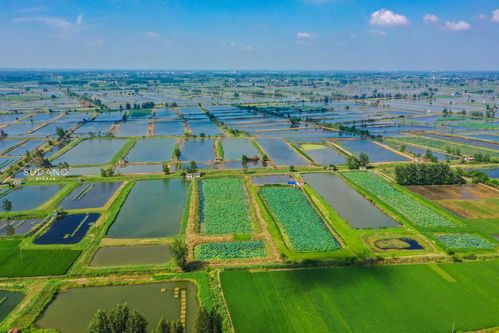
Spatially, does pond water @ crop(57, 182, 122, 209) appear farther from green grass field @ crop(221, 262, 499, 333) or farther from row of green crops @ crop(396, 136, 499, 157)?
row of green crops @ crop(396, 136, 499, 157)

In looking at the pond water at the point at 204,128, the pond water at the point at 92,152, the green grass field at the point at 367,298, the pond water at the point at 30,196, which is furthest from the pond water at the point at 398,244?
the pond water at the point at 204,128

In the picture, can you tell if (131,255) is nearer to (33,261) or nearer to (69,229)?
(33,261)

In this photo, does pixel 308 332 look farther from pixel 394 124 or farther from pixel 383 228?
pixel 394 124

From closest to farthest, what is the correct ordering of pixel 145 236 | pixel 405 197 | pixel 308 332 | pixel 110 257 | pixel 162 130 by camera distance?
pixel 308 332
pixel 110 257
pixel 145 236
pixel 405 197
pixel 162 130

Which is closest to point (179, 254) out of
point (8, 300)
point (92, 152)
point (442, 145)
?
point (8, 300)

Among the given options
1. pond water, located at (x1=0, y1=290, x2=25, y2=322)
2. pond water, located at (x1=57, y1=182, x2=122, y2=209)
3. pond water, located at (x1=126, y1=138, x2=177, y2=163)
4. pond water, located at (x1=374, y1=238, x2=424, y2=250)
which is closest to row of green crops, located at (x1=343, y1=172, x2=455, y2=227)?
pond water, located at (x1=374, y1=238, x2=424, y2=250)

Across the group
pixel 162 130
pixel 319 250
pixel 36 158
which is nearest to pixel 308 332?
A: pixel 319 250

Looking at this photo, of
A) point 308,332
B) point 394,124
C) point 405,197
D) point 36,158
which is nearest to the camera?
point 308,332
